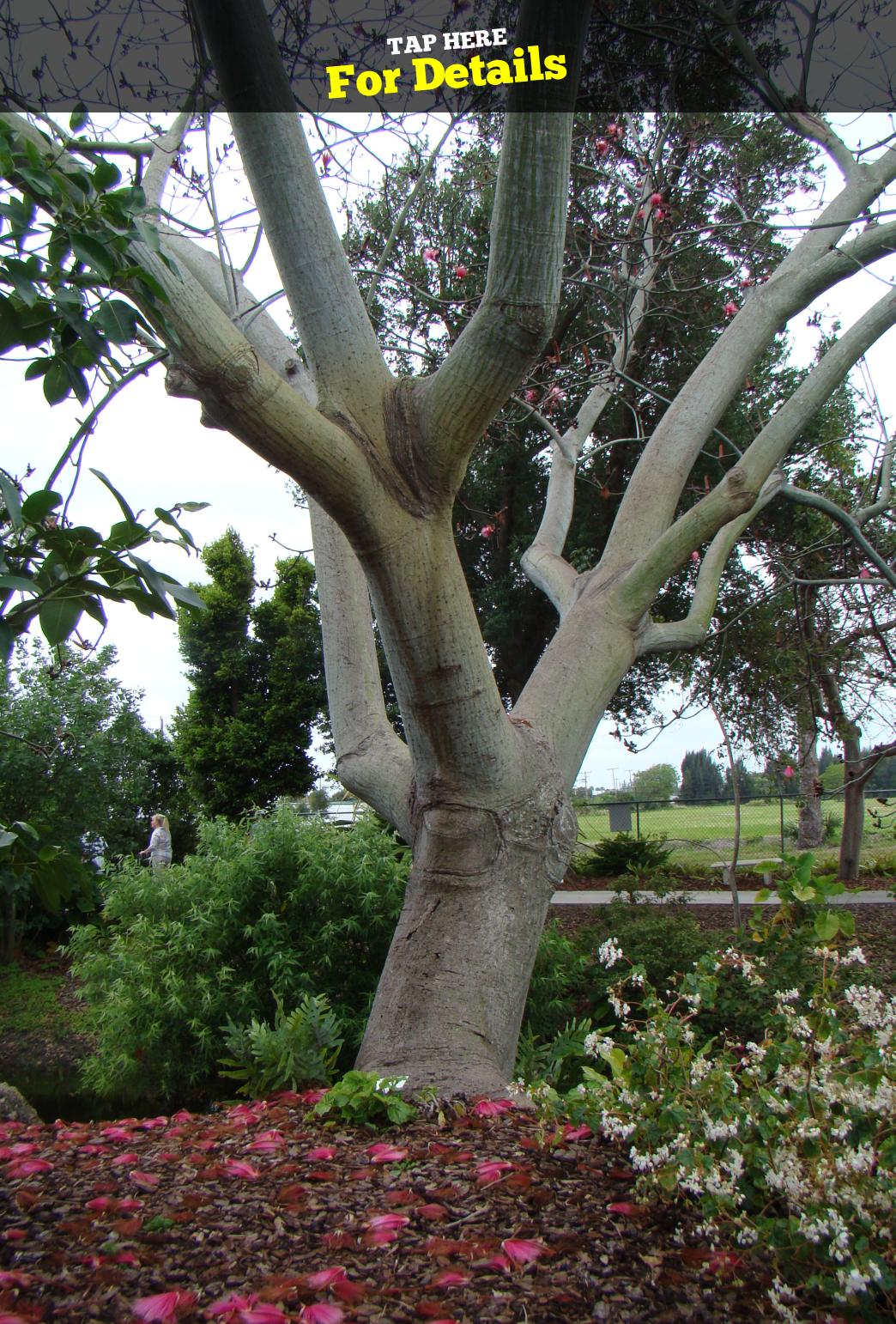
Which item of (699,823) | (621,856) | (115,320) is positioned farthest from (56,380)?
(699,823)

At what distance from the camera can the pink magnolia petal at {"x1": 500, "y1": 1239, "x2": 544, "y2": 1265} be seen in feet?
5.97

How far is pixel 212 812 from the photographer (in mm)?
13234

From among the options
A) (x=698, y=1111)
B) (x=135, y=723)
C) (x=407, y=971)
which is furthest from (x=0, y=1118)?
(x=135, y=723)

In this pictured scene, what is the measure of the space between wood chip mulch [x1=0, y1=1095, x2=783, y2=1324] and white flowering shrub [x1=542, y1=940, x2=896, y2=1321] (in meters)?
0.09

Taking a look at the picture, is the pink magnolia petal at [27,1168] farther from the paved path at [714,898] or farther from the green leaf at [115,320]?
the paved path at [714,898]

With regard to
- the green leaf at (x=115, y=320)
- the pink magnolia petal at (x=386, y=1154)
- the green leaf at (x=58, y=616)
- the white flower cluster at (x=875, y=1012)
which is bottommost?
the pink magnolia petal at (x=386, y=1154)

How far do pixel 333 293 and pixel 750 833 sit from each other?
1611 centimetres

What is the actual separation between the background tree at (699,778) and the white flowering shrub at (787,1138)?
40.5 feet

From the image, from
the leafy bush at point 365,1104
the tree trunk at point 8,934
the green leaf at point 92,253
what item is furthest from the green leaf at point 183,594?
the tree trunk at point 8,934

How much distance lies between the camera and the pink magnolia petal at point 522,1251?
→ 1.82 metres

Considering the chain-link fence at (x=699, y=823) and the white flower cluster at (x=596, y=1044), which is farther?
the chain-link fence at (x=699, y=823)

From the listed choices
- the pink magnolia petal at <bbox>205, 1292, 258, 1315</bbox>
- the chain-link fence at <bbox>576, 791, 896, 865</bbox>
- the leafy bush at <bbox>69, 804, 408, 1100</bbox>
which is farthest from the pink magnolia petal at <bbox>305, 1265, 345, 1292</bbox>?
the chain-link fence at <bbox>576, 791, 896, 865</bbox>

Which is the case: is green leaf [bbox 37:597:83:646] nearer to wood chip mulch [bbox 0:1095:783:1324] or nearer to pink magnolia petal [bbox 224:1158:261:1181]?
wood chip mulch [bbox 0:1095:783:1324]

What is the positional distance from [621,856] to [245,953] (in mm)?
8805
